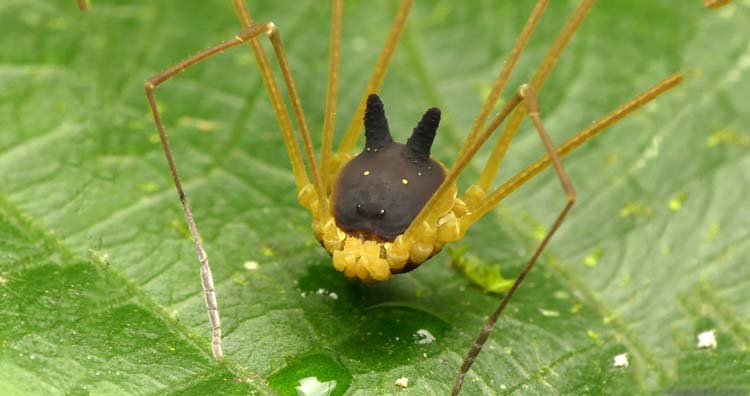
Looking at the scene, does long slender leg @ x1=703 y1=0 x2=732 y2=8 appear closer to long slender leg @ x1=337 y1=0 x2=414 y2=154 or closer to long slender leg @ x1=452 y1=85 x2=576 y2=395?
long slender leg @ x1=452 y1=85 x2=576 y2=395

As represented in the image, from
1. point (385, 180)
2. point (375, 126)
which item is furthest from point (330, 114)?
point (385, 180)

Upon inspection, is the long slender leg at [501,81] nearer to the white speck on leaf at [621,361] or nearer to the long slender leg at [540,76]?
the long slender leg at [540,76]

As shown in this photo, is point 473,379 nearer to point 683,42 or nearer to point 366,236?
point 366,236

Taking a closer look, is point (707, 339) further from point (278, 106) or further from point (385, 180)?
point (278, 106)

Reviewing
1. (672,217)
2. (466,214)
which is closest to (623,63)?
(672,217)

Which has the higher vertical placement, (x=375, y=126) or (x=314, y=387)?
(x=375, y=126)

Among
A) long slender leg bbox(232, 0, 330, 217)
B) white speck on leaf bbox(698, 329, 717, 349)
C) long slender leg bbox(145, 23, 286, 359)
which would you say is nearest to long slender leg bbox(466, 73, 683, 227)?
long slender leg bbox(232, 0, 330, 217)

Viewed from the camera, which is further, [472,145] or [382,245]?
[382,245]
